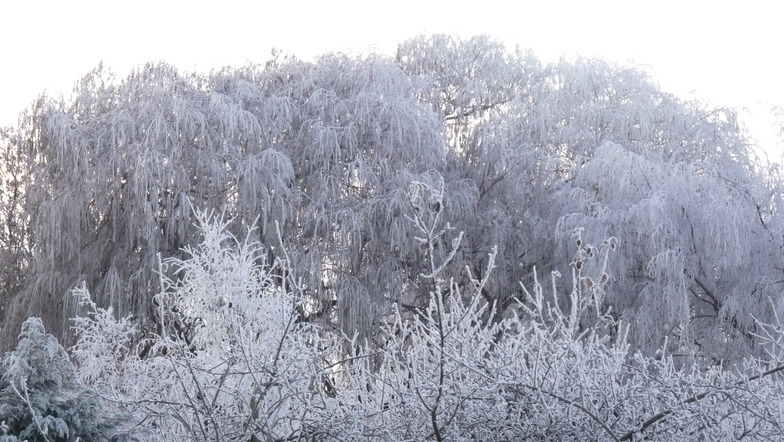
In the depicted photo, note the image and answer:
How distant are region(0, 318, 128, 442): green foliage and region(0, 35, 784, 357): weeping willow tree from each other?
4.95 metres

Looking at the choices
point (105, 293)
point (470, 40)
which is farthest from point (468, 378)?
point (470, 40)

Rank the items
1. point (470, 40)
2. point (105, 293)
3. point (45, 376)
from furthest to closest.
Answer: point (470, 40) → point (105, 293) → point (45, 376)

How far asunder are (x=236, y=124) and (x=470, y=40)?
3303 mm

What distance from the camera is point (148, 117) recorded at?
977 cm

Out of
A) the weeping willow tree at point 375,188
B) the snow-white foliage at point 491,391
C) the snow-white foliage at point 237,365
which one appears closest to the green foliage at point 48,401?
the snow-white foliage at point 237,365

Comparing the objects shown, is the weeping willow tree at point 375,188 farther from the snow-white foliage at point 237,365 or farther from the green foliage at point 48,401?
the snow-white foliage at point 237,365

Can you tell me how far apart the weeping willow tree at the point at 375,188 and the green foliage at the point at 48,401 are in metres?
4.95

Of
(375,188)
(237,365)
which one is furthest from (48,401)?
(375,188)

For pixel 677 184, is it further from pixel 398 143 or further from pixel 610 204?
pixel 398 143

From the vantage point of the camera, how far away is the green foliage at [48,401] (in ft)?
12.2

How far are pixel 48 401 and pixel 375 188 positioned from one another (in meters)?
6.47

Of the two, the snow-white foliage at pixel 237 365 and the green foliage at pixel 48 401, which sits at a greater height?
the snow-white foliage at pixel 237 365

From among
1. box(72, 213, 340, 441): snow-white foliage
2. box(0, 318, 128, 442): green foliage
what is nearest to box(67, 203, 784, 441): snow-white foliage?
box(72, 213, 340, 441): snow-white foliage

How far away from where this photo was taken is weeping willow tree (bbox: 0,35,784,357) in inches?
370
